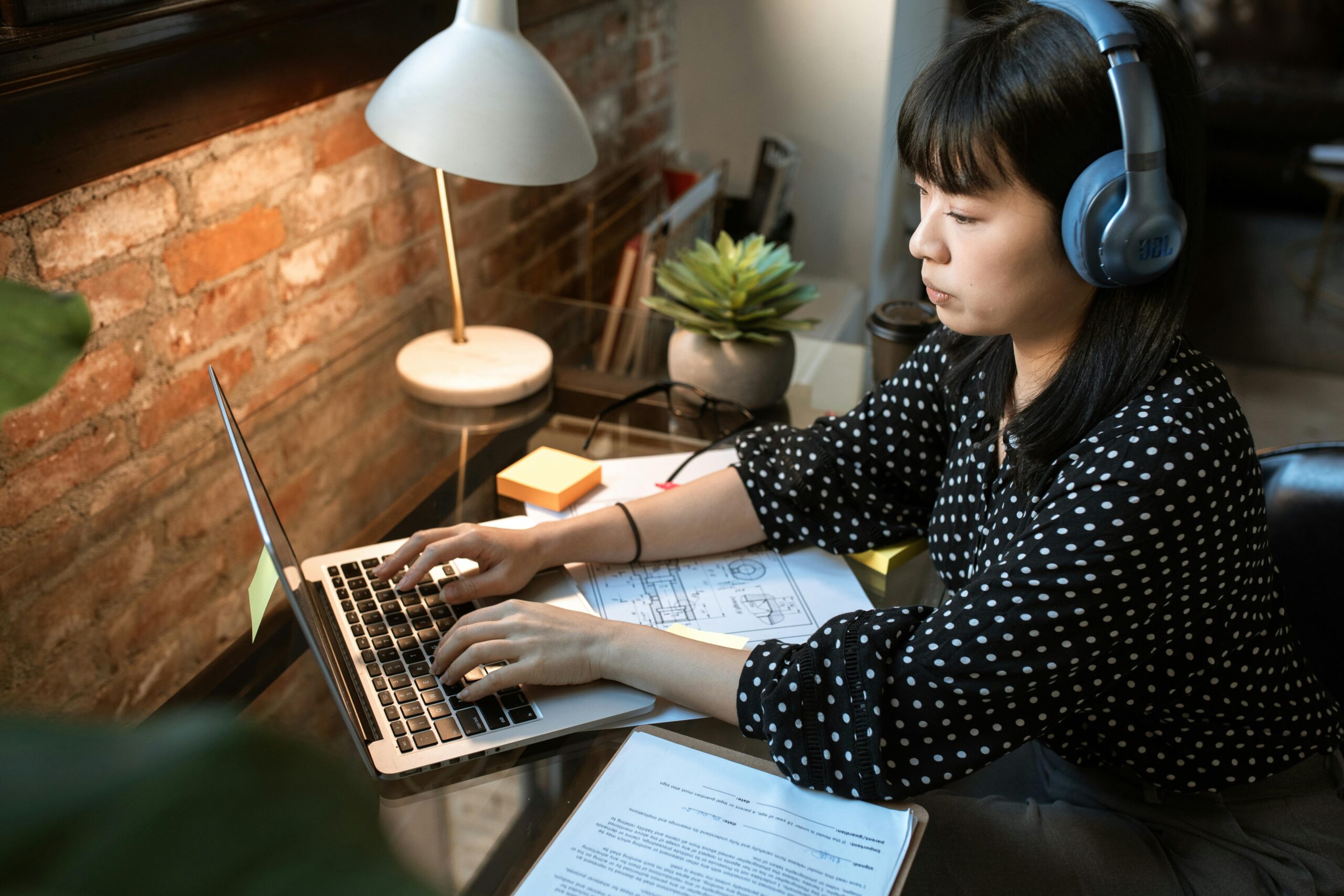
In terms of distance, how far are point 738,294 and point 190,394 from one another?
67 cm

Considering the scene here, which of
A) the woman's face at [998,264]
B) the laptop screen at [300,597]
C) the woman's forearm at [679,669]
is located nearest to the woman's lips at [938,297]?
the woman's face at [998,264]

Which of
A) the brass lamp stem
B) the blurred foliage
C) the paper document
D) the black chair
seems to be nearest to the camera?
the blurred foliage

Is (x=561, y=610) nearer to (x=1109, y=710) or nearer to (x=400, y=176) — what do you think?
(x=1109, y=710)

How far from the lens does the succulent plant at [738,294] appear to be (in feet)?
4.46

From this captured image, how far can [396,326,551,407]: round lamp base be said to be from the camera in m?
1.35

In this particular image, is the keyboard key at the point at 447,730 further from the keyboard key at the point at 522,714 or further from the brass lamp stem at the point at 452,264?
the brass lamp stem at the point at 452,264

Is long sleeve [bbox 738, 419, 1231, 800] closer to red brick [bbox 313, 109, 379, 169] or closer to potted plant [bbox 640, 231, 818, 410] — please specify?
potted plant [bbox 640, 231, 818, 410]

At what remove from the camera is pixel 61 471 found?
1089 mm

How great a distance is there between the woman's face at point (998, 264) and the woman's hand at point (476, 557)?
1.46 ft

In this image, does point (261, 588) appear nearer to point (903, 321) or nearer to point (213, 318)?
point (213, 318)

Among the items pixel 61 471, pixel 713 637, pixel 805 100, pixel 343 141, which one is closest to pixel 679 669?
pixel 713 637

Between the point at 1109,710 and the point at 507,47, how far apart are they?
877 mm

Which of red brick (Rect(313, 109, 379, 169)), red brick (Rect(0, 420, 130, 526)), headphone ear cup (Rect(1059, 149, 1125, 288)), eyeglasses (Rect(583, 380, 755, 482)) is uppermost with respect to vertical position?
headphone ear cup (Rect(1059, 149, 1125, 288))

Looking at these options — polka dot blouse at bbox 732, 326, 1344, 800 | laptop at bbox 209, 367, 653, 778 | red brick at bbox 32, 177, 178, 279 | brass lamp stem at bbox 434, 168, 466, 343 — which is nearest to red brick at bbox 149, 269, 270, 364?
red brick at bbox 32, 177, 178, 279
